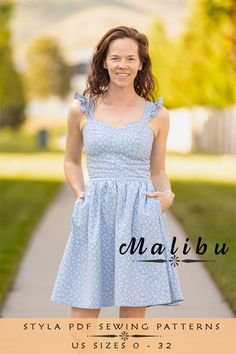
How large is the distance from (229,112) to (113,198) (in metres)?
30.0

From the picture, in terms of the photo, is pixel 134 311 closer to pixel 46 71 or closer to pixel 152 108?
pixel 152 108

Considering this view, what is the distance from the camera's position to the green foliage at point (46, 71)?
90062mm

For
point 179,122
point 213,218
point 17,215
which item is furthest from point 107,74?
point 179,122

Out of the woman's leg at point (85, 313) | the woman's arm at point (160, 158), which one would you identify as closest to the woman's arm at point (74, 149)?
the woman's arm at point (160, 158)

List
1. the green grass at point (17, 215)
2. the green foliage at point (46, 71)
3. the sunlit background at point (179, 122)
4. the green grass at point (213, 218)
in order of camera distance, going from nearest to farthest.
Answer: the green grass at point (213, 218), the green grass at point (17, 215), the sunlit background at point (179, 122), the green foliage at point (46, 71)

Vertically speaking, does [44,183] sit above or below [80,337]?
above

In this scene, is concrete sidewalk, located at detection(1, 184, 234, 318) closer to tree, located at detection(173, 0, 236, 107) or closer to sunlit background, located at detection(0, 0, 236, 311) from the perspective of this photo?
sunlit background, located at detection(0, 0, 236, 311)

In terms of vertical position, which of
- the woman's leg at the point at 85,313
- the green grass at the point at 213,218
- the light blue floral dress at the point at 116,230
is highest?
the green grass at the point at 213,218

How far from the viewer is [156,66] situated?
146 feet

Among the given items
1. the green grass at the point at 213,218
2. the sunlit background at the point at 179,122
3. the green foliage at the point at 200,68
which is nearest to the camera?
the green grass at the point at 213,218

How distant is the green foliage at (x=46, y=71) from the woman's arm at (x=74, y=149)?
271 feet

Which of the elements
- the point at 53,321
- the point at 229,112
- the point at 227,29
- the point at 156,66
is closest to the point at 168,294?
the point at 53,321

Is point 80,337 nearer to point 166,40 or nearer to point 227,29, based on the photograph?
point 227,29

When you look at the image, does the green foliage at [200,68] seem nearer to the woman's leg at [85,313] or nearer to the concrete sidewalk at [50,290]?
the concrete sidewalk at [50,290]
